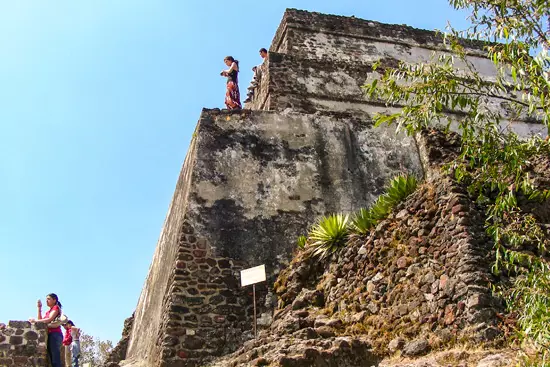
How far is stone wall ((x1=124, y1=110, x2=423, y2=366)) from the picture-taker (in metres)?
9.79

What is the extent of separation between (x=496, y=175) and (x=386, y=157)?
6.24 metres

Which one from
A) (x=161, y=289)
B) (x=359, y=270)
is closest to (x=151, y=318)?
(x=161, y=289)

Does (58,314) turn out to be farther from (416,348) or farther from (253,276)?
(416,348)

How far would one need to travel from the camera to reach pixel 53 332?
887 centimetres

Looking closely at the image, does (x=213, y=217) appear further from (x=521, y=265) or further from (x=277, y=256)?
(x=521, y=265)

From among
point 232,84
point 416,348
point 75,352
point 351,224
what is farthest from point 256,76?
point 416,348

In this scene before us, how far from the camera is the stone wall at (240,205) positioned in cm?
979

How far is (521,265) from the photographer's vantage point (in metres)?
6.77

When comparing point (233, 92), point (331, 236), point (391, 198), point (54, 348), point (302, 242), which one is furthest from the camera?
point (233, 92)

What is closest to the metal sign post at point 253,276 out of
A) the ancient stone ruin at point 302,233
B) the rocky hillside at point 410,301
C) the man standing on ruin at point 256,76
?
the ancient stone ruin at point 302,233

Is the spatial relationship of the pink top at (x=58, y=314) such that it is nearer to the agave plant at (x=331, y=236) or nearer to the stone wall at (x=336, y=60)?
the agave plant at (x=331, y=236)

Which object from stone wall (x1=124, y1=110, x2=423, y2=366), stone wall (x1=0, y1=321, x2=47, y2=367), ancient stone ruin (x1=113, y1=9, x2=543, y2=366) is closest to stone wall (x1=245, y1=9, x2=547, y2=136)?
ancient stone ruin (x1=113, y1=9, x2=543, y2=366)

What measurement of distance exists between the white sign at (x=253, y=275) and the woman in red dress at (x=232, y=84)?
536 cm

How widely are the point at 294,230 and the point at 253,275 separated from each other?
158 centimetres
